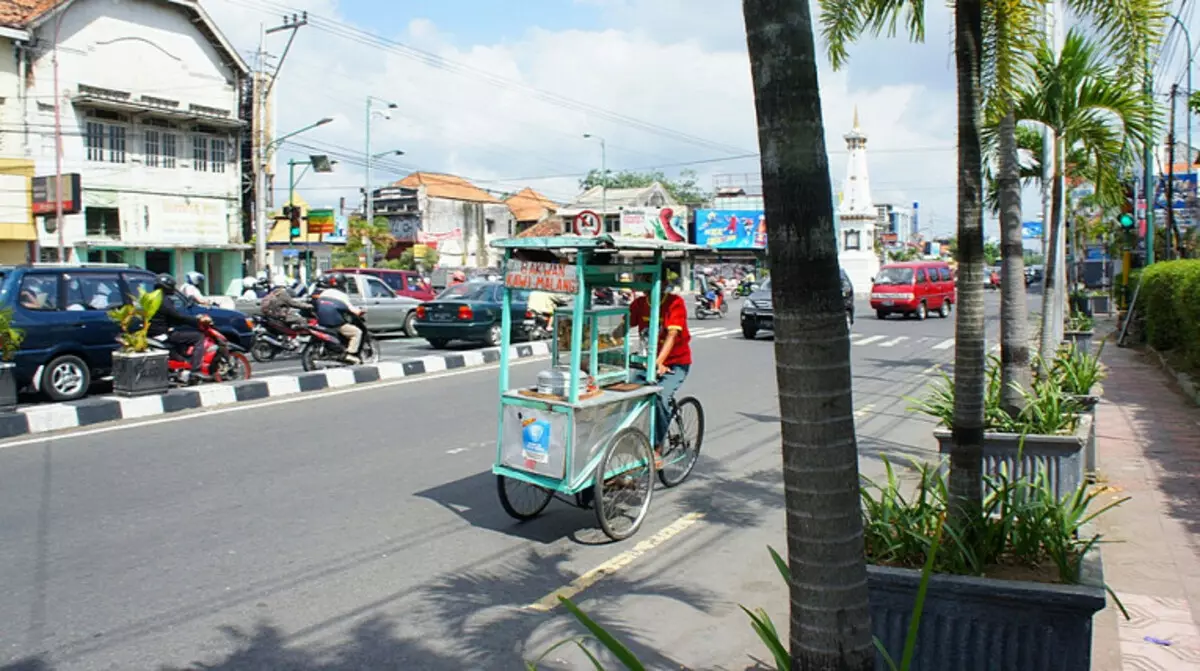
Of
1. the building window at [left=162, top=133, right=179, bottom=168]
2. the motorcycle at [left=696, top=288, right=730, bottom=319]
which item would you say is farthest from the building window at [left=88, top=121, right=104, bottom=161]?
the motorcycle at [left=696, top=288, right=730, bottom=319]

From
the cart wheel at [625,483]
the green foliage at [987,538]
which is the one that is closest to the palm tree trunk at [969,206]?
the green foliage at [987,538]

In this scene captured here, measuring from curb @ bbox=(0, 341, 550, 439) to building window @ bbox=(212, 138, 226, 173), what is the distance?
21.7 metres

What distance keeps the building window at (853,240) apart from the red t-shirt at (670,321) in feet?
175

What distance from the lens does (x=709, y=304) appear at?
29.6 m

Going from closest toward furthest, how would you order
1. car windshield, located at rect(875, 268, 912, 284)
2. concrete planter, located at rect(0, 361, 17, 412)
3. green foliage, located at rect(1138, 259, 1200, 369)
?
1. concrete planter, located at rect(0, 361, 17, 412)
2. green foliage, located at rect(1138, 259, 1200, 369)
3. car windshield, located at rect(875, 268, 912, 284)

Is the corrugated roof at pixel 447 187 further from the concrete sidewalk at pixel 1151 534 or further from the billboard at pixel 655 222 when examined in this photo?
the concrete sidewalk at pixel 1151 534

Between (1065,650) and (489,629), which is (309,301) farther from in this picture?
(1065,650)

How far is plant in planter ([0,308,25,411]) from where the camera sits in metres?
9.44

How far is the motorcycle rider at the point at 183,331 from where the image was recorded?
12.1 meters

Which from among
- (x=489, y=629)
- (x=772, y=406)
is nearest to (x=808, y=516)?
(x=489, y=629)

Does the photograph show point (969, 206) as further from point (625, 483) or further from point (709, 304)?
point (709, 304)

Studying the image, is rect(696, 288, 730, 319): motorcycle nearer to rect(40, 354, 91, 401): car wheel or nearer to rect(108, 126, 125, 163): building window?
rect(108, 126, 125, 163): building window

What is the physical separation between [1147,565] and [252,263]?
116 ft

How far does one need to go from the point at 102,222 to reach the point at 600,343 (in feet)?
93.4
